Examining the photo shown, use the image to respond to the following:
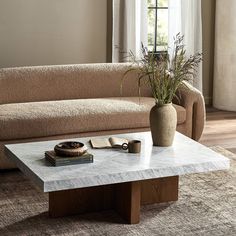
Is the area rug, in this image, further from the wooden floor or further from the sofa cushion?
the wooden floor

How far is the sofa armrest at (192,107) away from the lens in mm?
4914

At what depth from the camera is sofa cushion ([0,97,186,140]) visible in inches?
172

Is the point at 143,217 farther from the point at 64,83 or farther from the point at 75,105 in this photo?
the point at 64,83

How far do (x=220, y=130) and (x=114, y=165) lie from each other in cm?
262

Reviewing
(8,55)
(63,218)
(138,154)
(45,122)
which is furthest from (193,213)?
(8,55)

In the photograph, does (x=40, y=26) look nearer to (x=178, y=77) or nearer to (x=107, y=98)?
(x=107, y=98)

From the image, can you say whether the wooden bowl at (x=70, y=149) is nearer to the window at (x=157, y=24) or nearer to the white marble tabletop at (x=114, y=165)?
the white marble tabletop at (x=114, y=165)

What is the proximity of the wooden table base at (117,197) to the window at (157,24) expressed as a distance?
2912mm

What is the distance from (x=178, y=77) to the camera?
3.78 m

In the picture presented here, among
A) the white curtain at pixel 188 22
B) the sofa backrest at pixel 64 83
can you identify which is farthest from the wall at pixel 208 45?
the sofa backrest at pixel 64 83

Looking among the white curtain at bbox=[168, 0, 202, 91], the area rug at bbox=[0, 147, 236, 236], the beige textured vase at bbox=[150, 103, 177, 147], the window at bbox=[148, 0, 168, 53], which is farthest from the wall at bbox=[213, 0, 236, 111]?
the beige textured vase at bbox=[150, 103, 177, 147]

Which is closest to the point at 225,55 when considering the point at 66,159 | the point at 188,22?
the point at 188,22

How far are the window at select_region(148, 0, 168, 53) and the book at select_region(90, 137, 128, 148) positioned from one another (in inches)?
111

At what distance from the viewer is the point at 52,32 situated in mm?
6043
